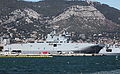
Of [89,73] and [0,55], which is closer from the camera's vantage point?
[89,73]

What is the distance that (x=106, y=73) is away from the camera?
9456cm

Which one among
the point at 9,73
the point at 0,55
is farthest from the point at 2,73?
the point at 0,55

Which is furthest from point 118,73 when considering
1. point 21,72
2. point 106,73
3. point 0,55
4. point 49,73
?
point 0,55

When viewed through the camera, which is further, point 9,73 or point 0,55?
point 0,55

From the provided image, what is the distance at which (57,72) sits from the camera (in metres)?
97.3

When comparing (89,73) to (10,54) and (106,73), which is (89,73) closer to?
(106,73)

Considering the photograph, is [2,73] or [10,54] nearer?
[2,73]

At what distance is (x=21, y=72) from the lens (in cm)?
9625

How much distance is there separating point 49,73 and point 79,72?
704 centimetres

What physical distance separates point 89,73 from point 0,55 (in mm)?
105365

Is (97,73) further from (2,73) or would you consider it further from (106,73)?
(2,73)

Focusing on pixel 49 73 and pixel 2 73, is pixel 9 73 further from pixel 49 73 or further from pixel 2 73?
pixel 49 73

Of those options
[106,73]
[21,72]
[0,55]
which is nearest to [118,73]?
[106,73]

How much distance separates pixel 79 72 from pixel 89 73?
281cm
